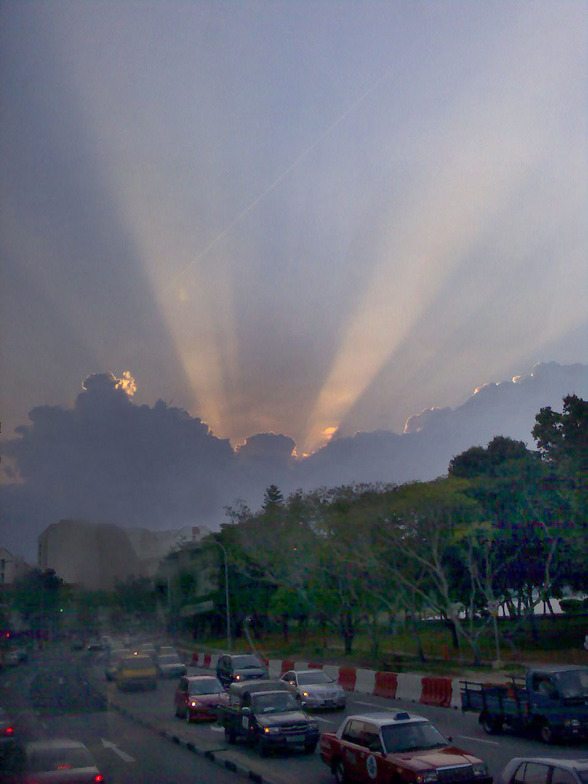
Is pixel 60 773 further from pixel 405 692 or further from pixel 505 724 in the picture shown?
pixel 405 692

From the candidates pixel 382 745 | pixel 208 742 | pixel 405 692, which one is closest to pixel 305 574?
pixel 405 692

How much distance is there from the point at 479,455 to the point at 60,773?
48064 millimetres

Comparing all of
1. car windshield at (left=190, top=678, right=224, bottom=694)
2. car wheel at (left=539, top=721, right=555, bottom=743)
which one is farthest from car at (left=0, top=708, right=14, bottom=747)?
car wheel at (left=539, top=721, right=555, bottom=743)

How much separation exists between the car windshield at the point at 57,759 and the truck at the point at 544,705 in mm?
10433

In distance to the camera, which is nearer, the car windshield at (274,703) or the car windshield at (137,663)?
the car windshield at (274,703)

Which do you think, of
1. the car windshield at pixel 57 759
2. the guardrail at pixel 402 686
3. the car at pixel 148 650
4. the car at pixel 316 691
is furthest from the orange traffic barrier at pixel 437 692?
the car at pixel 148 650

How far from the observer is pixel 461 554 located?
39.0m

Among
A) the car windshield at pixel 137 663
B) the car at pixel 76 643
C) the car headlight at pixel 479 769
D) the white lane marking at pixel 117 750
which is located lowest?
the white lane marking at pixel 117 750

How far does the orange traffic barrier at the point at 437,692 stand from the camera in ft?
76.8

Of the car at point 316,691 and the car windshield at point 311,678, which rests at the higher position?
the car windshield at point 311,678

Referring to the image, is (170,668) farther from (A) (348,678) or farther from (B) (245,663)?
(A) (348,678)

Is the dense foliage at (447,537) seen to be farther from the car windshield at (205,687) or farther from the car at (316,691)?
the car windshield at (205,687)

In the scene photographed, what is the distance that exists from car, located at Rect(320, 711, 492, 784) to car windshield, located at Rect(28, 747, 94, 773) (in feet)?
14.2

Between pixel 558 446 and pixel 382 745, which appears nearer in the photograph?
pixel 382 745
